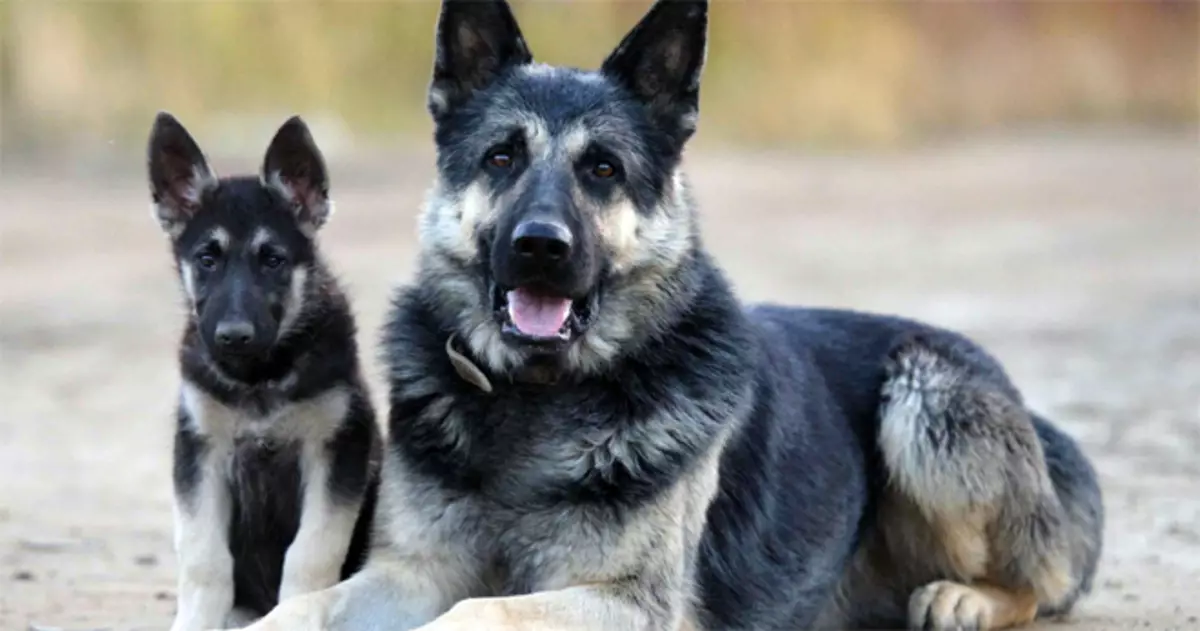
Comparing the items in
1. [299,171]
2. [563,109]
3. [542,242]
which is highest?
[563,109]

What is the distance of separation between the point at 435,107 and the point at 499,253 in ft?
2.78

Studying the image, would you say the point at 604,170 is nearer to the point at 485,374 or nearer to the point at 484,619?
the point at 485,374

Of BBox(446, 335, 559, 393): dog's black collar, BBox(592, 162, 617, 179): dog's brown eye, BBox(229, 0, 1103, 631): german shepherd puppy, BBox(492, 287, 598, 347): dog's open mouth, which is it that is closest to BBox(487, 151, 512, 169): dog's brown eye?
BBox(229, 0, 1103, 631): german shepherd puppy

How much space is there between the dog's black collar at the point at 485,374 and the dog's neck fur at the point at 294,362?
18.9 inches

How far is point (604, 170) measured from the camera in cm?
597

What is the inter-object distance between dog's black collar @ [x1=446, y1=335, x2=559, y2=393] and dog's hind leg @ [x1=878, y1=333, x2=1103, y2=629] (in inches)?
64.2

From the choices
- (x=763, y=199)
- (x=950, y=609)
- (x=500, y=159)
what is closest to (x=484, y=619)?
(x=500, y=159)

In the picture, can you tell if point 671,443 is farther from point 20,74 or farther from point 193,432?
point 20,74

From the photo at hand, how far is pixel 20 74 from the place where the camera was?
945 inches

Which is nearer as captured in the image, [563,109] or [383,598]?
[383,598]

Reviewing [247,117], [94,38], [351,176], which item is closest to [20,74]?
[94,38]

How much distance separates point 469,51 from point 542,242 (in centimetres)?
106

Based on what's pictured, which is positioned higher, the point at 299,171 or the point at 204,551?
the point at 299,171

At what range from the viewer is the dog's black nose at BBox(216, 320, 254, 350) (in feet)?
19.0
